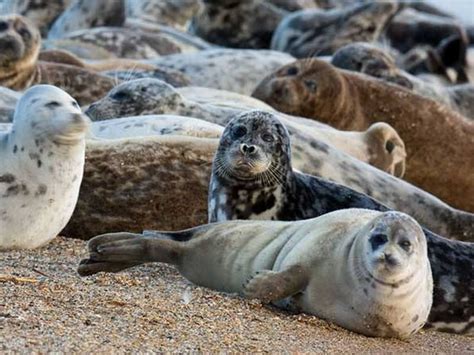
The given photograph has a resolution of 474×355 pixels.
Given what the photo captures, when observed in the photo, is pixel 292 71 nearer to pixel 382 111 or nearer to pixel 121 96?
pixel 382 111

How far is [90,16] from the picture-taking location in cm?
1587

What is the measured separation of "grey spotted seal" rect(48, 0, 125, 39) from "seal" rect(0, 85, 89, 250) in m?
10.1

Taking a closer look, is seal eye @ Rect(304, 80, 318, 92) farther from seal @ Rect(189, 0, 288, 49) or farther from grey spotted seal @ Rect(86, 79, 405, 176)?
seal @ Rect(189, 0, 288, 49)

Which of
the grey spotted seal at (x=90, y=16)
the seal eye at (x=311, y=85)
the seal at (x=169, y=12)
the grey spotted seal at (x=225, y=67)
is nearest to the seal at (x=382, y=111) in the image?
the seal eye at (x=311, y=85)

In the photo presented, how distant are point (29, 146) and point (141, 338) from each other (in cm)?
180

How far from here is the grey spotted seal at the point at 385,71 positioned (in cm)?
1268

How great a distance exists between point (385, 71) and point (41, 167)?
7422 millimetres

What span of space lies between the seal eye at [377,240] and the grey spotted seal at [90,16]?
37.3 ft

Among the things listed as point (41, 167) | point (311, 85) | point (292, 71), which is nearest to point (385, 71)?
point (292, 71)

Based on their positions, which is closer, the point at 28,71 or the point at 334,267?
the point at 334,267

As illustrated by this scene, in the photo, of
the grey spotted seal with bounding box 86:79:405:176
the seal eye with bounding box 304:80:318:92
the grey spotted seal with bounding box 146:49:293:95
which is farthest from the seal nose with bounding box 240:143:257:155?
the grey spotted seal with bounding box 146:49:293:95

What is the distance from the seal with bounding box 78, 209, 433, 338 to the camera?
4598 mm

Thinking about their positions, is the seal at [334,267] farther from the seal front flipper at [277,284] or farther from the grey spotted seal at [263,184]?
the grey spotted seal at [263,184]

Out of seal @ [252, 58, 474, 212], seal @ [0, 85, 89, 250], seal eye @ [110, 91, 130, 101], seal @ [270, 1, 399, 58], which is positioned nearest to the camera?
seal @ [0, 85, 89, 250]
